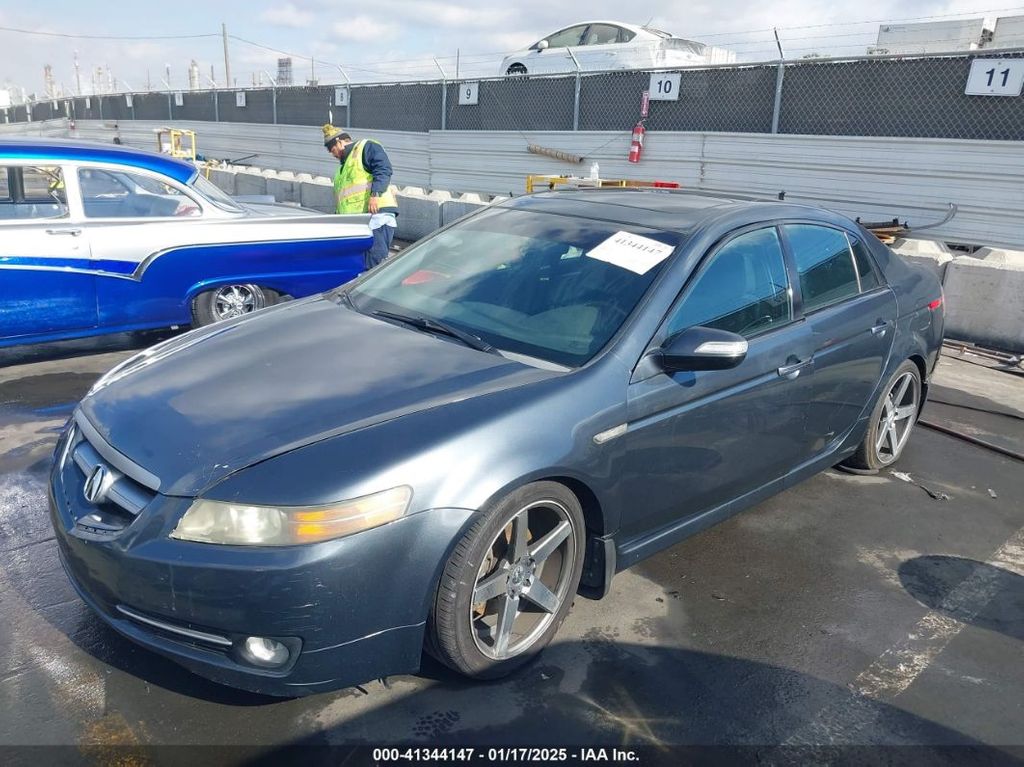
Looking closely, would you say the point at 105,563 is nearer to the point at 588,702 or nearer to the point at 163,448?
the point at 163,448

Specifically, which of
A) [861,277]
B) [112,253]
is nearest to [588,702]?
[861,277]

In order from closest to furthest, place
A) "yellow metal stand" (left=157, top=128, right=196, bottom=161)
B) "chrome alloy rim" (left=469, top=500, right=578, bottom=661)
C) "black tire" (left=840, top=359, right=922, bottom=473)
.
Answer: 1. "chrome alloy rim" (left=469, top=500, right=578, bottom=661)
2. "black tire" (left=840, top=359, right=922, bottom=473)
3. "yellow metal stand" (left=157, top=128, right=196, bottom=161)

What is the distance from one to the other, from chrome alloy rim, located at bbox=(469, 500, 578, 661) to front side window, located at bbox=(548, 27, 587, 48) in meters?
15.0

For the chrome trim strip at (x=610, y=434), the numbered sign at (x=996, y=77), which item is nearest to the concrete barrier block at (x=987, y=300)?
the numbered sign at (x=996, y=77)

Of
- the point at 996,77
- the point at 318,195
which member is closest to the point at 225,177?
the point at 318,195

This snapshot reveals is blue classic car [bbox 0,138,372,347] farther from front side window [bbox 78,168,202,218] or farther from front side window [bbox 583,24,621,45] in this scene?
front side window [bbox 583,24,621,45]

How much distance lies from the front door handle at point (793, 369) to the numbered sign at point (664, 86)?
10.5m

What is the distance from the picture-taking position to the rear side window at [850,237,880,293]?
172 inches

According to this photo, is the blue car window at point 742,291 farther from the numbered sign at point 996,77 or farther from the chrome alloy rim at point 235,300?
the numbered sign at point 996,77

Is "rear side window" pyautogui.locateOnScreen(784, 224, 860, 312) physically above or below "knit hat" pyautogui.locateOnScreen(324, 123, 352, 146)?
below

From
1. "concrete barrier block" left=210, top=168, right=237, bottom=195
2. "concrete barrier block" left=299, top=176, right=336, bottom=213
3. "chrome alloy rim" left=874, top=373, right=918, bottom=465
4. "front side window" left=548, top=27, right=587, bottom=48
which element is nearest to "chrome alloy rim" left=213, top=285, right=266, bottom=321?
"chrome alloy rim" left=874, top=373, right=918, bottom=465

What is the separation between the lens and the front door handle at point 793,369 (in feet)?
11.7

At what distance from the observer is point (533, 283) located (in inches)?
135

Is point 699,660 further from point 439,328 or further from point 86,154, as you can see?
point 86,154
